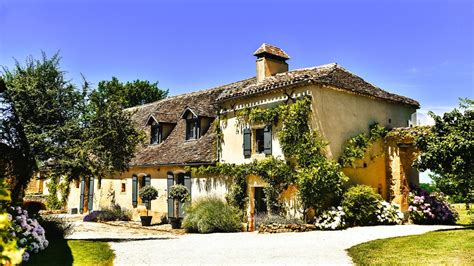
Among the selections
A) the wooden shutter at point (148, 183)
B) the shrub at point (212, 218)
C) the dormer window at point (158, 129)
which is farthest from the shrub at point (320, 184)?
the dormer window at point (158, 129)

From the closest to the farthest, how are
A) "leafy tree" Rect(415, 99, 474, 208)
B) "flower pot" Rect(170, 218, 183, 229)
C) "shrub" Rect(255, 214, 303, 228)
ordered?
"leafy tree" Rect(415, 99, 474, 208) → "shrub" Rect(255, 214, 303, 228) → "flower pot" Rect(170, 218, 183, 229)

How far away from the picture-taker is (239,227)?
18.0m

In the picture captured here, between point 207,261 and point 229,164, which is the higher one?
point 229,164

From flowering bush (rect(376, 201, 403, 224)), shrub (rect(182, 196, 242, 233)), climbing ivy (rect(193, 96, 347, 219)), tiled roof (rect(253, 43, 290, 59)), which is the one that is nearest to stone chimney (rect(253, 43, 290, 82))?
tiled roof (rect(253, 43, 290, 59))

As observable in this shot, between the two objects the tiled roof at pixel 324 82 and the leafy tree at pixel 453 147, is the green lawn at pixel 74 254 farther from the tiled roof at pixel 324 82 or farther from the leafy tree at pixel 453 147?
the leafy tree at pixel 453 147

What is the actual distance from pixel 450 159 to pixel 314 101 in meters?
5.65

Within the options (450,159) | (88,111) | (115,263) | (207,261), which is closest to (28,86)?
(88,111)

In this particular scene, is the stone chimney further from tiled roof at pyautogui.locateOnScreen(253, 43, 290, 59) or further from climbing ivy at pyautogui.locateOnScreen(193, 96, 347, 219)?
climbing ivy at pyautogui.locateOnScreen(193, 96, 347, 219)

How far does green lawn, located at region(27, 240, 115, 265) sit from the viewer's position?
9672 millimetres

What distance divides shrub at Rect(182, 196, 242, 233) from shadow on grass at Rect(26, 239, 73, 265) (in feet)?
20.8

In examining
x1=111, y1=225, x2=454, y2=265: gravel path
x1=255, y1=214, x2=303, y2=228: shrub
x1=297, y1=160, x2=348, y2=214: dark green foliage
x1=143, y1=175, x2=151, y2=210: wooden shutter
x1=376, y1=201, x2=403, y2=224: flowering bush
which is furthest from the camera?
x1=143, y1=175, x2=151, y2=210: wooden shutter

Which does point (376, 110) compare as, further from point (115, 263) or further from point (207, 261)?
point (115, 263)

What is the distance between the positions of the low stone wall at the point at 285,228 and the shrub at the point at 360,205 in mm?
1657

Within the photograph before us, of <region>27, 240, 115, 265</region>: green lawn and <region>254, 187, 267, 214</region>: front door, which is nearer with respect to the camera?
<region>27, 240, 115, 265</region>: green lawn
